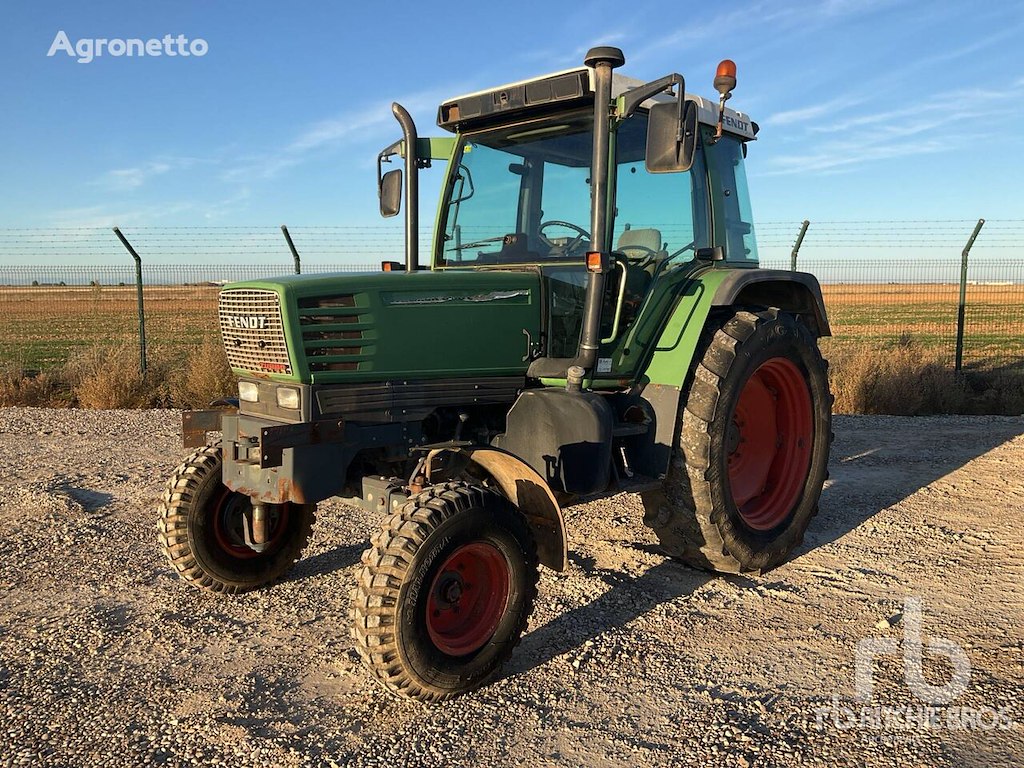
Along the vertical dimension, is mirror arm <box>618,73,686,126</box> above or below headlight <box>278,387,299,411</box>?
above

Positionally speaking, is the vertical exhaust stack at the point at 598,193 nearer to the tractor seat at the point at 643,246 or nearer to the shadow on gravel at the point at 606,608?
the tractor seat at the point at 643,246

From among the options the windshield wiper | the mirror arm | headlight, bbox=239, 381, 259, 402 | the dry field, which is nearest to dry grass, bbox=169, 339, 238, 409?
the dry field

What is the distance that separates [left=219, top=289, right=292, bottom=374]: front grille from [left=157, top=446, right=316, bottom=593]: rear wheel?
676 millimetres

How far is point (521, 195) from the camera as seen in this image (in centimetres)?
443

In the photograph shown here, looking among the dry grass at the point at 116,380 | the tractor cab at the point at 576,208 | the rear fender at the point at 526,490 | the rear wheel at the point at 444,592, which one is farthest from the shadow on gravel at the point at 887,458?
the dry grass at the point at 116,380

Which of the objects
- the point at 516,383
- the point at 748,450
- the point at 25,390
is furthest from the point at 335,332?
the point at 25,390

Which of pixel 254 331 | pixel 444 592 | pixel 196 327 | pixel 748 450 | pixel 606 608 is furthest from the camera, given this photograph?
pixel 196 327

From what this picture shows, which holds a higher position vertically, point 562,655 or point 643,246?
point 643,246

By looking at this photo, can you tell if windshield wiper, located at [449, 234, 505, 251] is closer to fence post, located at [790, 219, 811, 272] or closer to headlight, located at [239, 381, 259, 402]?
headlight, located at [239, 381, 259, 402]

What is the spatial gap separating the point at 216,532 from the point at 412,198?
6.92 ft

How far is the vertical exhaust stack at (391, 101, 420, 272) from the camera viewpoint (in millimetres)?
4477

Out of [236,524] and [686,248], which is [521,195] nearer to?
[686,248]

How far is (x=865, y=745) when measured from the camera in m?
2.76

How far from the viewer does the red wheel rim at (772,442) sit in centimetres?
481
